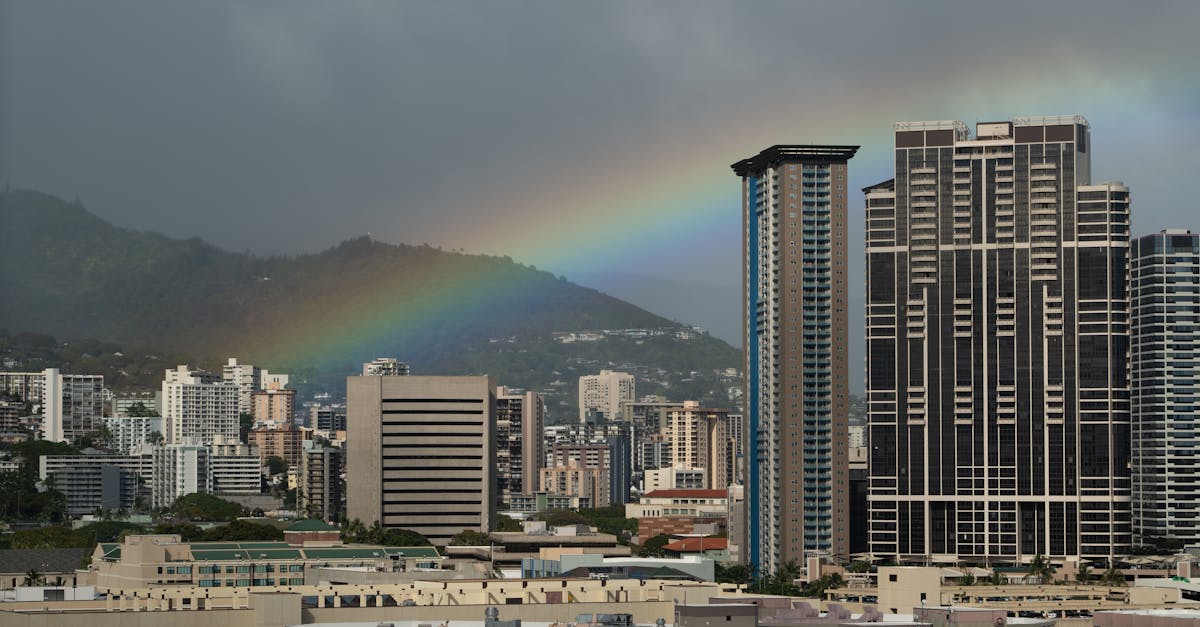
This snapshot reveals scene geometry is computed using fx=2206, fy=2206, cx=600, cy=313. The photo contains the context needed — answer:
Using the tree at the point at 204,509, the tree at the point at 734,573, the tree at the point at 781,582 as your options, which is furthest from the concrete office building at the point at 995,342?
the tree at the point at 204,509

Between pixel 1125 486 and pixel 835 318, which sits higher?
pixel 835 318

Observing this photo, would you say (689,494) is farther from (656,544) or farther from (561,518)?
(656,544)

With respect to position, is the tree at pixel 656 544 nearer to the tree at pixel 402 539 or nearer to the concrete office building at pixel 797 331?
the concrete office building at pixel 797 331

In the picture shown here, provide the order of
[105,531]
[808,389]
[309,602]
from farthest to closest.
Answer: [105,531] < [808,389] < [309,602]

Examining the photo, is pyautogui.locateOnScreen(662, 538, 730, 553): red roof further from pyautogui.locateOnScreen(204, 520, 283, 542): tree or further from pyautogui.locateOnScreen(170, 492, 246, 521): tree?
pyautogui.locateOnScreen(170, 492, 246, 521): tree

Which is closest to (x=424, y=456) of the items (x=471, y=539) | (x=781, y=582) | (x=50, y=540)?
(x=471, y=539)

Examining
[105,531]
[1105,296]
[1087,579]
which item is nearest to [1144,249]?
[1105,296]

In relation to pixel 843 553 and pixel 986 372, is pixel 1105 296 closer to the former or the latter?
pixel 986 372
